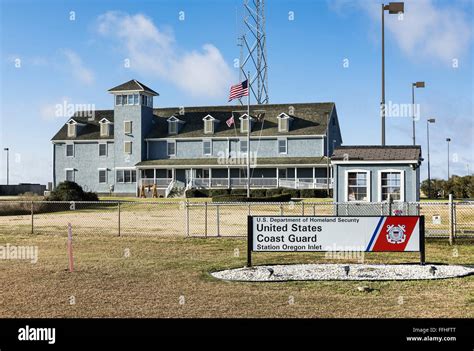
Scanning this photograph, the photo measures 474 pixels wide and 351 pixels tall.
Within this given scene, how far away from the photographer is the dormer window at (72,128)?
214ft

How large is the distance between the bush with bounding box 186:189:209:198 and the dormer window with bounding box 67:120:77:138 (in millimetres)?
19520

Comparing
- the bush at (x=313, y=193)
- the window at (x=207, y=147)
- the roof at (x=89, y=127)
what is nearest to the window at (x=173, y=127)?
the window at (x=207, y=147)

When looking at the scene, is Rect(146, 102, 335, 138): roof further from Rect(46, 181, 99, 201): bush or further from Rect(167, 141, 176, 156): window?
Rect(46, 181, 99, 201): bush

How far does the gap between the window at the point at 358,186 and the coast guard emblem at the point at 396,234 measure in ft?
31.6

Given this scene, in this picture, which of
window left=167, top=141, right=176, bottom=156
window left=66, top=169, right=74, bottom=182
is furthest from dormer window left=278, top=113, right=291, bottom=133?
window left=66, top=169, right=74, bottom=182

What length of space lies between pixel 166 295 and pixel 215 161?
4713 cm

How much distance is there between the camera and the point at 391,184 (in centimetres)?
2334

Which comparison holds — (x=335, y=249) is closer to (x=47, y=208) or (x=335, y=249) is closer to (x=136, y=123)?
(x=47, y=208)

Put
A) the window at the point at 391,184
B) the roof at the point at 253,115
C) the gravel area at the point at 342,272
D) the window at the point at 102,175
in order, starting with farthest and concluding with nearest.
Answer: the window at the point at 102,175
the roof at the point at 253,115
the window at the point at 391,184
the gravel area at the point at 342,272

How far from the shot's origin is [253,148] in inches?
2301

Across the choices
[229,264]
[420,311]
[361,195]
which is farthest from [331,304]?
[361,195]

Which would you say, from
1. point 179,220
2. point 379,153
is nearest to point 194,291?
point 379,153

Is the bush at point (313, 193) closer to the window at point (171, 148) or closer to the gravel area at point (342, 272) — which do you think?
the window at point (171, 148)

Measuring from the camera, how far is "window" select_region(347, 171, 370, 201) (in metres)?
23.5
